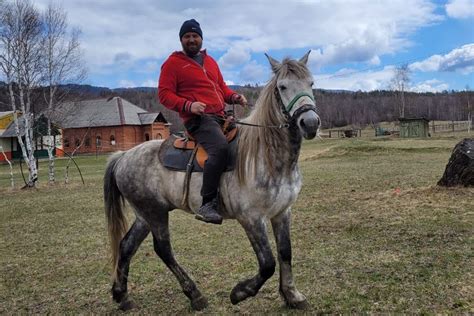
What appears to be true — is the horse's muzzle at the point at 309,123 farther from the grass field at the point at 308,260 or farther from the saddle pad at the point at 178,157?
the grass field at the point at 308,260

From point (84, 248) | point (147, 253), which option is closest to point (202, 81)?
point (147, 253)

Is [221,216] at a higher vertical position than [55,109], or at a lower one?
lower

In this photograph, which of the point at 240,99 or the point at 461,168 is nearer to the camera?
the point at 240,99

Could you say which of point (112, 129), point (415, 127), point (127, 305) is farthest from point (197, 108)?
point (112, 129)

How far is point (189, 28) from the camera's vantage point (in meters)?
4.58

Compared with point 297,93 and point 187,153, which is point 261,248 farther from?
point 297,93

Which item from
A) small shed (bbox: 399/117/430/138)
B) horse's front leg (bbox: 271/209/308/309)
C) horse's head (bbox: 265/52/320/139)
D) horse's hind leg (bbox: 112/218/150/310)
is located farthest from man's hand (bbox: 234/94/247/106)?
small shed (bbox: 399/117/430/138)

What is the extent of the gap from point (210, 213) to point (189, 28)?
6.74ft

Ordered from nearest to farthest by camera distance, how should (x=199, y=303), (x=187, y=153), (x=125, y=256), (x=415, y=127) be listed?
(x=187, y=153) < (x=199, y=303) < (x=125, y=256) < (x=415, y=127)

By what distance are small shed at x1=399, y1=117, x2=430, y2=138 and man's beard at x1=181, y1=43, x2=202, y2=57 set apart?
50.2 meters

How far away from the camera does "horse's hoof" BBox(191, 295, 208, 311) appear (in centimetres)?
482

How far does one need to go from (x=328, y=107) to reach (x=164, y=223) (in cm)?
12997

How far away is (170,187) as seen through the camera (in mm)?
4824

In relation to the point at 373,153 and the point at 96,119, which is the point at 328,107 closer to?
the point at 96,119
